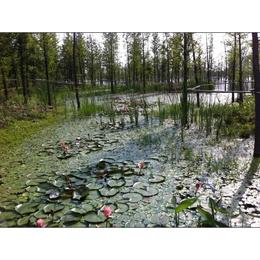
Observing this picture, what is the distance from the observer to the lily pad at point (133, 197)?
1.50 metres

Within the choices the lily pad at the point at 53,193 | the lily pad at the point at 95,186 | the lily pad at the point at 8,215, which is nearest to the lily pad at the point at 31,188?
the lily pad at the point at 53,193

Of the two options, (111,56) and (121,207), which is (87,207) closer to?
→ (121,207)

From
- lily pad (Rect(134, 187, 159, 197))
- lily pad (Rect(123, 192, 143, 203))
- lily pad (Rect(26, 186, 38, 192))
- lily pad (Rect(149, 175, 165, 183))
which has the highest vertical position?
lily pad (Rect(26, 186, 38, 192))

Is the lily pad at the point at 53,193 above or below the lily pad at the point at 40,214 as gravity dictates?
above

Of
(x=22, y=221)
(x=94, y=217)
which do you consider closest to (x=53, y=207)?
(x=22, y=221)

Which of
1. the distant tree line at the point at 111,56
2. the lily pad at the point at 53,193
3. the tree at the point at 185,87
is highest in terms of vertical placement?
the distant tree line at the point at 111,56

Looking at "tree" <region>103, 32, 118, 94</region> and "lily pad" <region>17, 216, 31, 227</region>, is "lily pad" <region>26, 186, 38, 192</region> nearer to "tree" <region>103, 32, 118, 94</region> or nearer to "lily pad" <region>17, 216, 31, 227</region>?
"lily pad" <region>17, 216, 31, 227</region>

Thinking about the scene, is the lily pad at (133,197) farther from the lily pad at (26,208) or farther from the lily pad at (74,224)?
the lily pad at (26,208)

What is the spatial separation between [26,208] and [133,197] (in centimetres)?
74

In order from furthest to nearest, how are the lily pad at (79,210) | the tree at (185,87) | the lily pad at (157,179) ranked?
1. the tree at (185,87)
2. the lily pad at (157,179)
3. the lily pad at (79,210)

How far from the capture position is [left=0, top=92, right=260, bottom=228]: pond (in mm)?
1323

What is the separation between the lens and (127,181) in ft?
5.83

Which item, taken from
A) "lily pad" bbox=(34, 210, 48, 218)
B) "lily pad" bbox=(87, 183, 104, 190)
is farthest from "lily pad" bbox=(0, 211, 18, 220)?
"lily pad" bbox=(87, 183, 104, 190)
